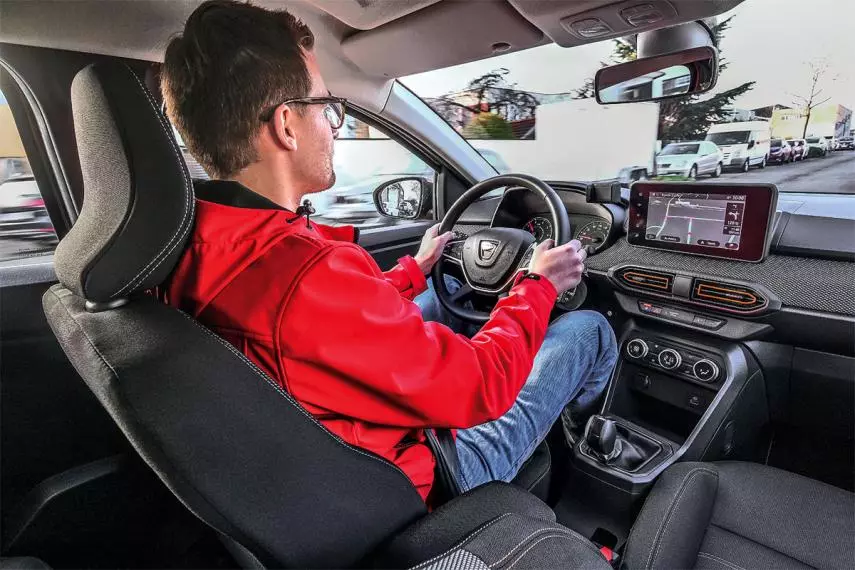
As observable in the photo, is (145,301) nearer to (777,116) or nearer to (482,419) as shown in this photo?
(482,419)

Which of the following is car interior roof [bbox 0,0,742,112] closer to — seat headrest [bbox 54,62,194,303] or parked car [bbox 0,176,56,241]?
parked car [bbox 0,176,56,241]

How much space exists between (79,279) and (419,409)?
631mm

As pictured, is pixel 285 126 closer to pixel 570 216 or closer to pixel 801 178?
pixel 570 216

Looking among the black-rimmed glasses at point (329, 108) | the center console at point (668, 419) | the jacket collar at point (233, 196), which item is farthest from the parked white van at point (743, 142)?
the jacket collar at point (233, 196)

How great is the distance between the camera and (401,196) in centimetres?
291

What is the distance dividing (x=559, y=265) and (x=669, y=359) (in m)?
0.75

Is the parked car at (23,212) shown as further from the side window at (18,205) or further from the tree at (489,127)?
the tree at (489,127)

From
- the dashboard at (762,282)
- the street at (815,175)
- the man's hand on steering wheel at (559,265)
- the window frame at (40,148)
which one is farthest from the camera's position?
the street at (815,175)

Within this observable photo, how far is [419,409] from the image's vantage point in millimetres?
1012

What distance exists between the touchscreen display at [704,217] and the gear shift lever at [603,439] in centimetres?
Result: 68

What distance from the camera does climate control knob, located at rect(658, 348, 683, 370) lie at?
1.89m

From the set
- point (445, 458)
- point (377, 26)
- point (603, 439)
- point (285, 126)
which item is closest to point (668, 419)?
point (603, 439)

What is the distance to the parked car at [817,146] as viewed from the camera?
6.21 feet

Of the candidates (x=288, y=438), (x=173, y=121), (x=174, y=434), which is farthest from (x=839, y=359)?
(x=173, y=121)
